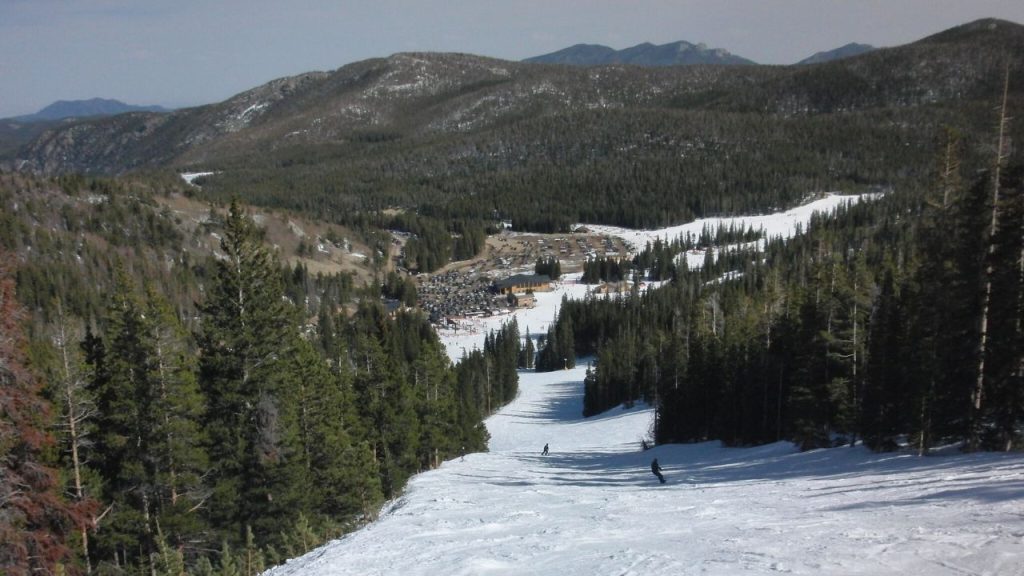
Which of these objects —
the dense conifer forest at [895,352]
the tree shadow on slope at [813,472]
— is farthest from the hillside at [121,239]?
the dense conifer forest at [895,352]

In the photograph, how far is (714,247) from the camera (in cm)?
17138

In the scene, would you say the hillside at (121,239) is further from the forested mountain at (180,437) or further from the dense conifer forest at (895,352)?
the dense conifer forest at (895,352)

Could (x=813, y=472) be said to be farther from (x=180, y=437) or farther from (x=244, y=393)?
(x=180, y=437)

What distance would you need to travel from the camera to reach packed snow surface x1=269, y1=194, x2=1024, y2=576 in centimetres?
1019

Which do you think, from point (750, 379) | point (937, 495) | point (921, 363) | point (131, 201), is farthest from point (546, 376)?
point (131, 201)

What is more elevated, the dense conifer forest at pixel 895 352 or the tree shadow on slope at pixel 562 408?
the dense conifer forest at pixel 895 352

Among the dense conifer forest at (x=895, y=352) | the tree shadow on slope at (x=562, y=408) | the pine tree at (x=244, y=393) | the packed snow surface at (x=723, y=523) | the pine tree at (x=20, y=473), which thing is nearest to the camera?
the packed snow surface at (x=723, y=523)

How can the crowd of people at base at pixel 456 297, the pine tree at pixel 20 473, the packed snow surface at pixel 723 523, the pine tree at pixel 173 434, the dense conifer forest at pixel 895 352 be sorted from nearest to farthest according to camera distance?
1. the packed snow surface at pixel 723 523
2. the pine tree at pixel 20 473
3. the pine tree at pixel 173 434
4. the dense conifer forest at pixel 895 352
5. the crowd of people at base at pixel 456 297

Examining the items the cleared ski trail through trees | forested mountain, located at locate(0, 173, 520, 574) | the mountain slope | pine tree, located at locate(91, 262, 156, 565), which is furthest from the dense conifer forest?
pine tree, located at locate(91, 262, 156, 565)

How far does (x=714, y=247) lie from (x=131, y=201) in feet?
461

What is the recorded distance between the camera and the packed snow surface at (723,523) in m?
10.2

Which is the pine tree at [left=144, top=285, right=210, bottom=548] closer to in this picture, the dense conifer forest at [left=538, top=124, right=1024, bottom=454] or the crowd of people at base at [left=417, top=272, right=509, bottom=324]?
the dense conifer forest at [left=538, top=124, right=1024, bottom=454]

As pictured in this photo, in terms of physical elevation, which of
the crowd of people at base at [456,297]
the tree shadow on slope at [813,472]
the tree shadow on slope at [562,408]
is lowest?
the tree shadow on slope at [562,408]

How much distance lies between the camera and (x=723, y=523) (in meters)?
13.8
